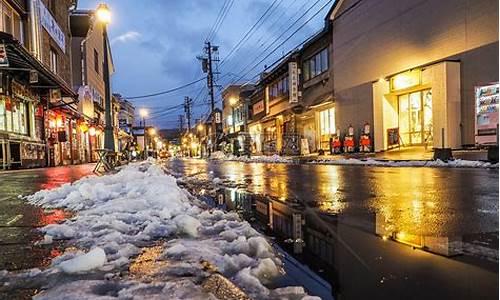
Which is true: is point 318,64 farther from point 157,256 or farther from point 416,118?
point 157,256

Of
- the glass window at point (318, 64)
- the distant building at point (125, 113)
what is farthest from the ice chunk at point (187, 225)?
the distant building at point (125, 113)

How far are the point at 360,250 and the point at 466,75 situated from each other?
1749 cm

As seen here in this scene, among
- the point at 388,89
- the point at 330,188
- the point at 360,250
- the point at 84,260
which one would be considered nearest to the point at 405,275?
the point at 360,250

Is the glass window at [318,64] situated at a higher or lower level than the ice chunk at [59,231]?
higher

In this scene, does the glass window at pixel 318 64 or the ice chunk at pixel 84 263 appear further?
the glass window at pixel 318 64

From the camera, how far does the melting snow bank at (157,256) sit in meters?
2.56

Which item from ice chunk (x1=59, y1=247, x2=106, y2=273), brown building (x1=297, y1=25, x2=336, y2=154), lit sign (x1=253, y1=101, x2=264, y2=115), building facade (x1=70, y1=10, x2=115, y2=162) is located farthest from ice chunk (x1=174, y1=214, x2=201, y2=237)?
lit sign (x1=253, y1=101, x2=264, y2=115)

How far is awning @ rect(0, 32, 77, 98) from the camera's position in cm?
1362

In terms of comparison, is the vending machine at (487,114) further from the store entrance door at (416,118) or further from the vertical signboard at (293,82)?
the vertical signboard at (293,82)

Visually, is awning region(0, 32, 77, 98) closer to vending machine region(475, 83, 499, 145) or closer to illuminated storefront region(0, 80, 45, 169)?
illuminated storefront region(0, 80, 45, 169)

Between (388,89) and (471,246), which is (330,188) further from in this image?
(388,89)

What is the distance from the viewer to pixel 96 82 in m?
42.9

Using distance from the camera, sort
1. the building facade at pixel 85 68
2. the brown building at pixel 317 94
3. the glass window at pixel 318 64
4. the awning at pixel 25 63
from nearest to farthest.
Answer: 1. the awning at pixel 25 63
2. the brown building at pixel 317 94
3. the glass window at pixel 318 64
4. the building facade at pixel 85 68

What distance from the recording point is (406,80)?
2147 centimetres
